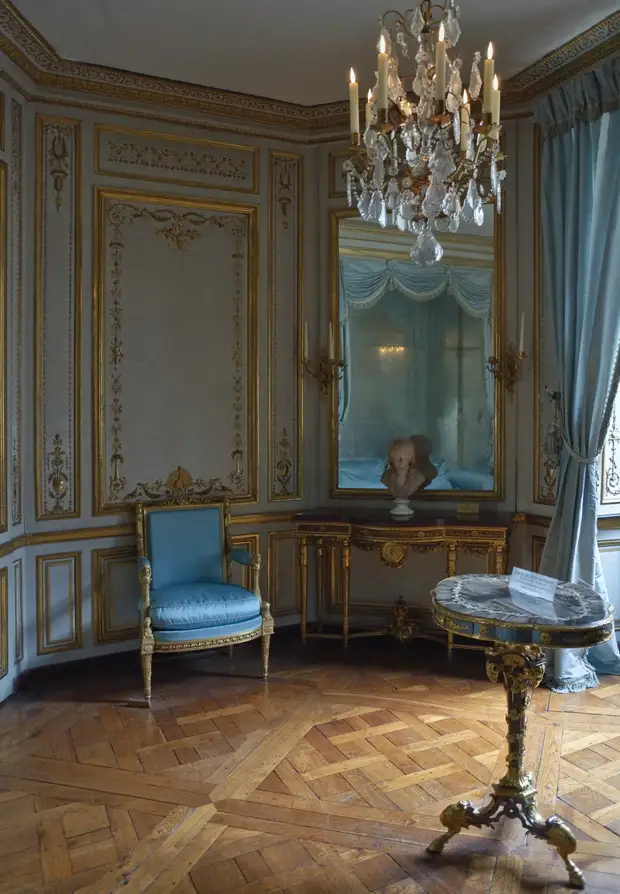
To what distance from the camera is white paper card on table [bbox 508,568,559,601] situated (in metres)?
2.06

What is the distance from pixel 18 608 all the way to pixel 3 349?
1083 millimetres

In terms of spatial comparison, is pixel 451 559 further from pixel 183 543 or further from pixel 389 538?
pixel 183 543

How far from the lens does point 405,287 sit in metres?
3.83

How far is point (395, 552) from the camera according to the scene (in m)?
3.54

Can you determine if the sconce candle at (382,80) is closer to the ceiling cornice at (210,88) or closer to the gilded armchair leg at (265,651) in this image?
the ceiling cornice at (210,88)

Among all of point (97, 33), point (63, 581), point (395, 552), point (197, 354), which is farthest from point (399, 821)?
point (97, 33)

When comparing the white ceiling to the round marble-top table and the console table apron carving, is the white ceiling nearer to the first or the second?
the console table apron carving

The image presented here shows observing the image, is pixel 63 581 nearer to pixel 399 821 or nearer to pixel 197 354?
pixel 197 354

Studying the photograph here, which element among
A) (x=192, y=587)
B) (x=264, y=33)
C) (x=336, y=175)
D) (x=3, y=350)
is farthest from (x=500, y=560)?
(x=264, y=33)

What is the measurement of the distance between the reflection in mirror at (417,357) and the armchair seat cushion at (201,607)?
960 mm

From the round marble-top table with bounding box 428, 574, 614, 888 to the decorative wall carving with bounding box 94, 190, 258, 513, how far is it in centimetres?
182

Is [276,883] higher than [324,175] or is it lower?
lower

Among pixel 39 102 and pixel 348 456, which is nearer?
pixel 39 102

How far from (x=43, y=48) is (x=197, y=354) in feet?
4.64
